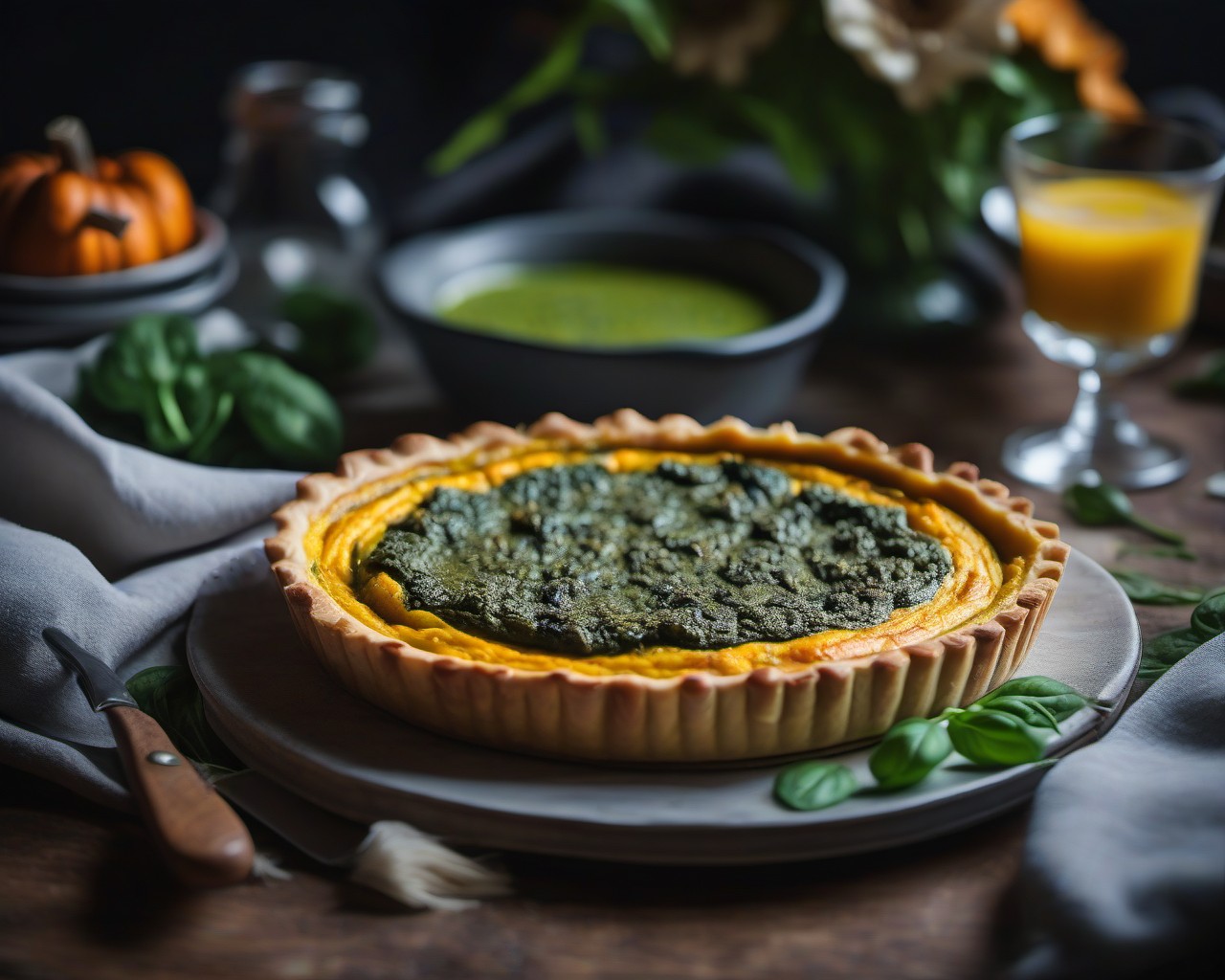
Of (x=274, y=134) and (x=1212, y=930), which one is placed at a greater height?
(x=274, y=134)

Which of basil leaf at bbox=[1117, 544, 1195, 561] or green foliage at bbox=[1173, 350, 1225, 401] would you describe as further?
green foliage at bbox=[1173, 350, 1225, 401]

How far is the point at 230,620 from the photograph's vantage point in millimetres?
2406

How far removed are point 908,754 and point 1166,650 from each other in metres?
0.75

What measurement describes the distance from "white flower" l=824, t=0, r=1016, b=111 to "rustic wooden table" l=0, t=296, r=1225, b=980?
2211 millimetres

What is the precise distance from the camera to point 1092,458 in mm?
3416

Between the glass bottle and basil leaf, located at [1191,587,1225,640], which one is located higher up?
the glass bottle

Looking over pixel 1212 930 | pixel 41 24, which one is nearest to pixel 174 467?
pixel 1212 930

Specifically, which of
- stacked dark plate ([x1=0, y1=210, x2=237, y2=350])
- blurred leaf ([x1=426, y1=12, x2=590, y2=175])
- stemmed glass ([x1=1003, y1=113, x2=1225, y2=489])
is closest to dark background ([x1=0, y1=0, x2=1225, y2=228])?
blurred leaf ([x1=426, y1=12, x2=590, y2=175])

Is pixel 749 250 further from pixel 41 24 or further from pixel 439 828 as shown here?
pixel 41 24

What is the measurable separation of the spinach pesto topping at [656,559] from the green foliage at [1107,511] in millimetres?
739

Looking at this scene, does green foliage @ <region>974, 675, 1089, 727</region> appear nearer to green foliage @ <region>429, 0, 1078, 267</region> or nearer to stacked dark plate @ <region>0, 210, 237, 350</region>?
green foliage @ <region>429, 0, 1078, 267</region>

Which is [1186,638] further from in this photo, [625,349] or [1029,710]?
[625,349]

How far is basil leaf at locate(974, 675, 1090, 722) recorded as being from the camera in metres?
2.08

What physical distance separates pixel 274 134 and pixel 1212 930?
10.8 ft
